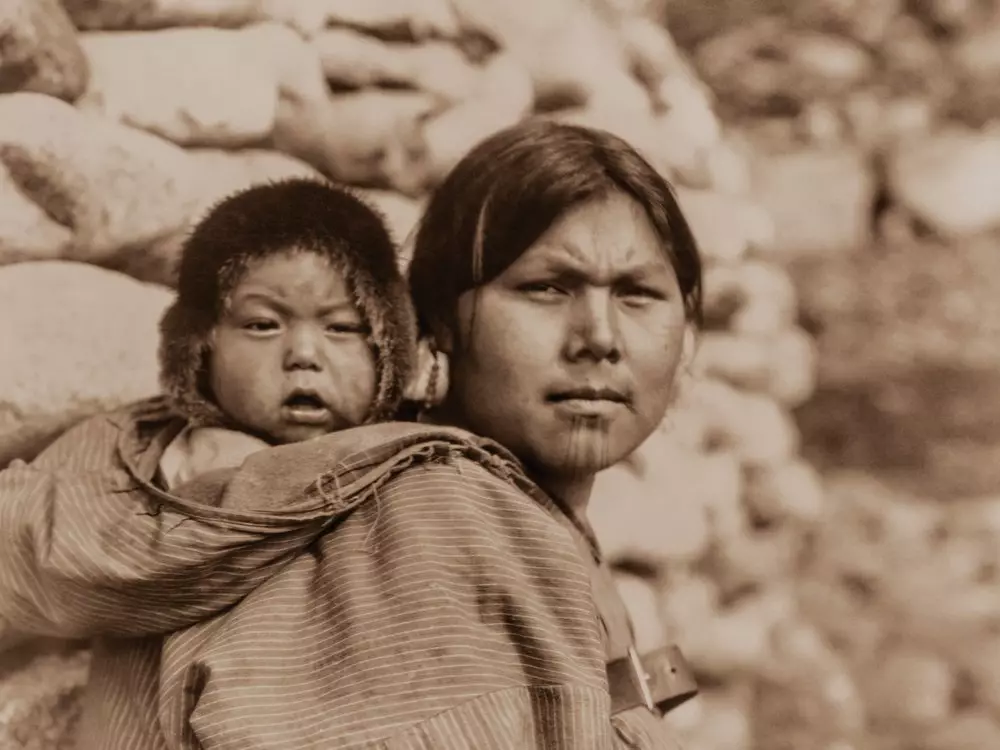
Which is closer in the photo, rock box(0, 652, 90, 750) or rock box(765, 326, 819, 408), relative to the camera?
rock box(0, 652, 90, 750)

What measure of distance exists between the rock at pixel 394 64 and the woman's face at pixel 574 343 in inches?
21.5

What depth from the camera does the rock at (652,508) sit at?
5.20 feet

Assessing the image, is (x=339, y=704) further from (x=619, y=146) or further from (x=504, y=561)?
(x=619, y=146)

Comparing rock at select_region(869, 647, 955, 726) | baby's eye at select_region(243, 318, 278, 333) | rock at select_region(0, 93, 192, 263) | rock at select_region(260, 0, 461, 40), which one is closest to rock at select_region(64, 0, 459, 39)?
rock at select_region(260, 0, 461, 40)

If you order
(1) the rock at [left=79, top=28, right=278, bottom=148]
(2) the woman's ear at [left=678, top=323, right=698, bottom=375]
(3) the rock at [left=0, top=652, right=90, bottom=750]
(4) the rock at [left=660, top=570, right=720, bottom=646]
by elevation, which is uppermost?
(1) the rock at [left=79, top=28, right=278, bottom=148]

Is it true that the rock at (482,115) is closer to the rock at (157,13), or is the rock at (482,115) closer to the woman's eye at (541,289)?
the rock at (157,13)

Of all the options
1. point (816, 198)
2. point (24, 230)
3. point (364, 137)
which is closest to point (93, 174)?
point (24, 230)

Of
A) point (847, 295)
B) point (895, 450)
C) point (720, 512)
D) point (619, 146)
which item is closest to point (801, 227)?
point (847, 295)

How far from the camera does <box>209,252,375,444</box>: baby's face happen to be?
0.86 m

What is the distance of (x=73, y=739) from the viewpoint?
3.34ft

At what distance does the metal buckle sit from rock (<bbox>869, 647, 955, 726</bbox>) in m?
0.96

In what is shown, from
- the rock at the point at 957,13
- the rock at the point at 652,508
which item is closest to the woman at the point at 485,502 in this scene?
the rock at the point at 652,508

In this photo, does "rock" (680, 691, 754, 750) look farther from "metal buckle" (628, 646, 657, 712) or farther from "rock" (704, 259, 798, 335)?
"metal buckle" (628, 646, 657, 712)

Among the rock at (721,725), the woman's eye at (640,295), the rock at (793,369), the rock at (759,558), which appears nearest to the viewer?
the woman's eye at (640,295)
